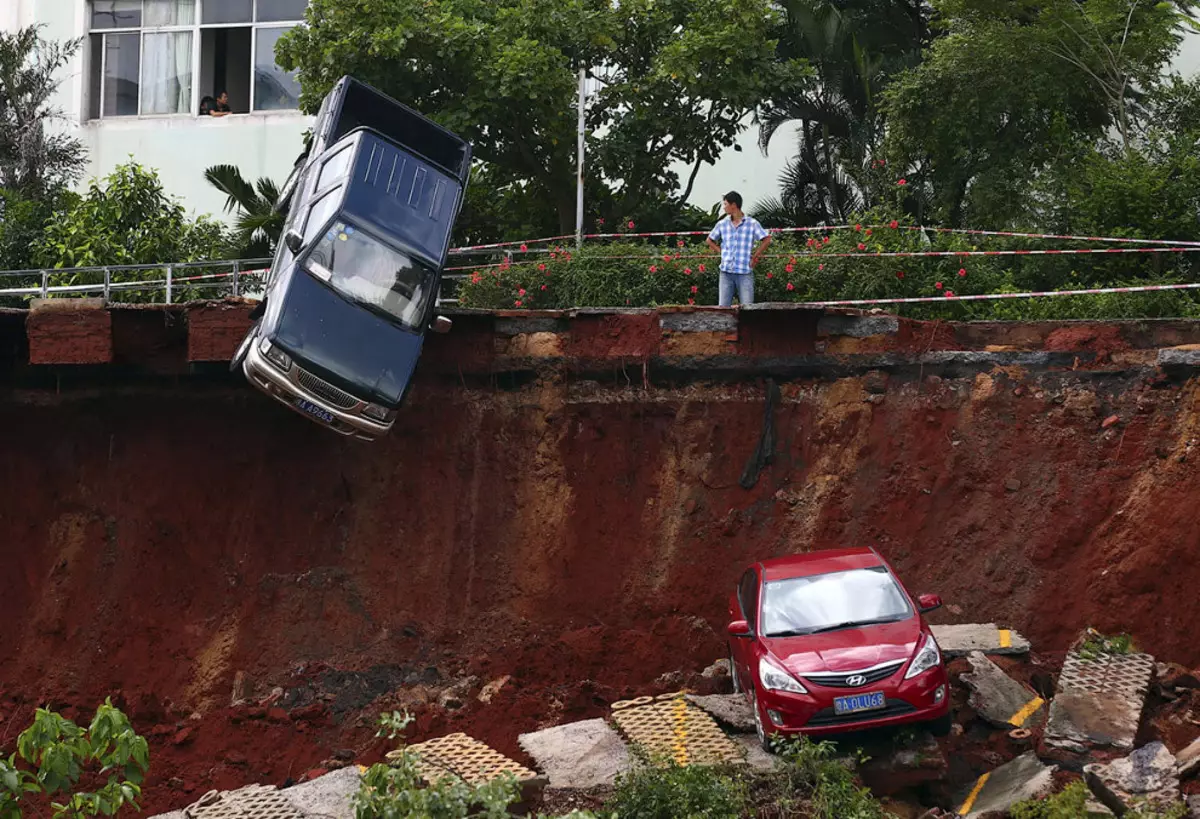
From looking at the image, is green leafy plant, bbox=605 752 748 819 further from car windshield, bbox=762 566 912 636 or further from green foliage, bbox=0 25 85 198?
green foliage, bbox=0 25 85 198

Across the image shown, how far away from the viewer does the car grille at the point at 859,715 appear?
1115cm

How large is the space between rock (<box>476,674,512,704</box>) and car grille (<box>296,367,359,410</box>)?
3167mm

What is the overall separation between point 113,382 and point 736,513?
7360 mm

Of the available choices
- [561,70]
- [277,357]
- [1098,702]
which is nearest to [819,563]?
[1098,702]

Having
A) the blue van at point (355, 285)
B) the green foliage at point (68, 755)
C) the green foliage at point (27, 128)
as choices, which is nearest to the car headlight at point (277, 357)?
the blue van at point (355, 285)

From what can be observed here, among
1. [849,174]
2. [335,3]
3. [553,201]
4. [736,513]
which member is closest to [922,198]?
[849,174]

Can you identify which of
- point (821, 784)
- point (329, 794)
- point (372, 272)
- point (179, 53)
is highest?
point (179, 53)

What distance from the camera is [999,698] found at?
12.6 metres

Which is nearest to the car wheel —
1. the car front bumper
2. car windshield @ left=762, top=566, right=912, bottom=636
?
car windshield @ left=762, top=566, right=912, bottom=636

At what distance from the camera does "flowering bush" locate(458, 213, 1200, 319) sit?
1698cm

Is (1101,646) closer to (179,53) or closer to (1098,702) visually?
(1098,702)

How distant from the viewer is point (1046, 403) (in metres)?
15.5

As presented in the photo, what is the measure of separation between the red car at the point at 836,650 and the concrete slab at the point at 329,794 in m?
3.24

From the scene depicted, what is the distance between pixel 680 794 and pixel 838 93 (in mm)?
14187
